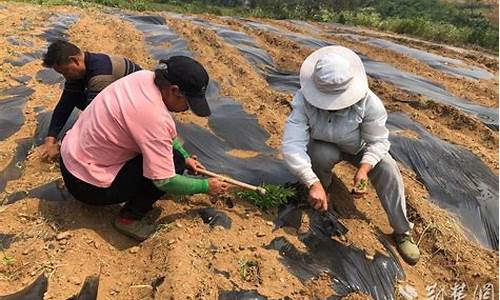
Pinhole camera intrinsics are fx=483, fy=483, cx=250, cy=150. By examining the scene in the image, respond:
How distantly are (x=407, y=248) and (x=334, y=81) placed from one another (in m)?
1.28

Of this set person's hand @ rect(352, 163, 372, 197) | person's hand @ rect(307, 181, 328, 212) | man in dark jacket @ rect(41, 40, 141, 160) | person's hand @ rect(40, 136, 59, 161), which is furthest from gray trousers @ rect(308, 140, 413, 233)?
person's hand @ rect(40, 136, 59, 161)

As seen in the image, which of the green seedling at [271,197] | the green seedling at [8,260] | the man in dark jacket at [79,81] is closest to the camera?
the green seedling at [8,260]

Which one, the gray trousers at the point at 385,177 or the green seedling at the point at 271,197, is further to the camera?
the green seedling at the point at 271,197

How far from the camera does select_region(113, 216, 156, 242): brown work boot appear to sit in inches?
121

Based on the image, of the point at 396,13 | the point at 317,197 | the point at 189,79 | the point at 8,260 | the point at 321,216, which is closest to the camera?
the point at 189,79

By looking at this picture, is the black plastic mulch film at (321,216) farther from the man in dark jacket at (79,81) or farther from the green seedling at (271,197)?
the man in dark jacket at (79,81)

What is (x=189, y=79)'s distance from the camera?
2.56 metres

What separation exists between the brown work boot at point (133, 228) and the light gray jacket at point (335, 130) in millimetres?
1020

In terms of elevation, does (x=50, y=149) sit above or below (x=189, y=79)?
below

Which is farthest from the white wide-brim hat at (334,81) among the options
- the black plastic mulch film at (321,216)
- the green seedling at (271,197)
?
the black plastic mulch film at (321,216)

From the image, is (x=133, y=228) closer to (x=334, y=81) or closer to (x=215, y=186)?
(x=215, y=186)

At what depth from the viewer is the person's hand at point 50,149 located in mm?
3686

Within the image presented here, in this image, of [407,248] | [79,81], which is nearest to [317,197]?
[407,248]

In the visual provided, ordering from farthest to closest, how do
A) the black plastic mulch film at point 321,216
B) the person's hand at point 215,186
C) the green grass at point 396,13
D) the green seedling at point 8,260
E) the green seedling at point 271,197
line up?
the green grass at point 396,13
the green seedling at point 271,197
the black plastic mulch film at point 321,216
the person's hand at point 215,186
the green seedling at point 8,260
